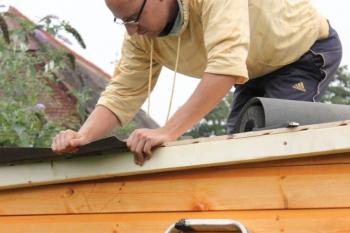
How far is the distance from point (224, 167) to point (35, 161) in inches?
32.2

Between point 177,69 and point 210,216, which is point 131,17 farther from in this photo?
point 210,216

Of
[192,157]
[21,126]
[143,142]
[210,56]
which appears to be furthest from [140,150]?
[21,126]

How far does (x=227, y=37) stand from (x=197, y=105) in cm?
27

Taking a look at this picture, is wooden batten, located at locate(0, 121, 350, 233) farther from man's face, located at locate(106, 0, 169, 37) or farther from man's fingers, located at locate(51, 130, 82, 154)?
man's face, located at locate(106, 0, 169, 37)

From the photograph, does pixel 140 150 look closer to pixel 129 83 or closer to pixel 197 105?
pixel 197 105

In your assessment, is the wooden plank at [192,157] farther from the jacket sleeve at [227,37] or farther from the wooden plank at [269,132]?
the jacket sleeve at [227,37]

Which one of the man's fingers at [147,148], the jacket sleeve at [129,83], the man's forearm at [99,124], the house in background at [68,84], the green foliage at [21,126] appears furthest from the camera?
the house in background at [68,84]

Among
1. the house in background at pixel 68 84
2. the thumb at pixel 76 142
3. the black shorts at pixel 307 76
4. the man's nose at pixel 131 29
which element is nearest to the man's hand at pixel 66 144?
the thumb at pixel 76 142

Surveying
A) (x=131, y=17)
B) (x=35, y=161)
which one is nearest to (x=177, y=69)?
(x=131, y=17)

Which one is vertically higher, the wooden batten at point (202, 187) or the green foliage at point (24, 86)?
the wooden batten at point (202, 187)

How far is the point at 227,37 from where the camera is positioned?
112 inches

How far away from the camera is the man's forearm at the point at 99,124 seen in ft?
10.8

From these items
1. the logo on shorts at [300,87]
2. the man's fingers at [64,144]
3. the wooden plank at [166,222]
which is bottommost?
the wooden plank at [166,222]

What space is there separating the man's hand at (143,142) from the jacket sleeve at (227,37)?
0.30 m
